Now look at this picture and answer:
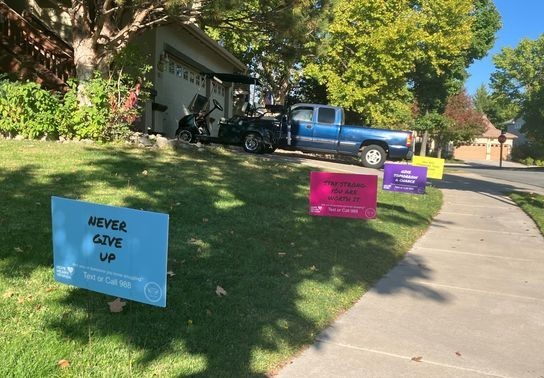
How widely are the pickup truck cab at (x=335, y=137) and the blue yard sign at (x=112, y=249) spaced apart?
1434 cm

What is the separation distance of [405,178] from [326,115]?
720 cm

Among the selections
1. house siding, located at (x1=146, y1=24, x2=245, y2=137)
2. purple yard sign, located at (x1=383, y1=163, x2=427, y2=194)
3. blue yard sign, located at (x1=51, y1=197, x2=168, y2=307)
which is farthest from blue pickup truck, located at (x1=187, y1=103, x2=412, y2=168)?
blue yard sign, located at (x1=51, y1=197, x2=168, y2=307)

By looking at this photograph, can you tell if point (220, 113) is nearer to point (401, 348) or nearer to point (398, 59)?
point (398, 59)

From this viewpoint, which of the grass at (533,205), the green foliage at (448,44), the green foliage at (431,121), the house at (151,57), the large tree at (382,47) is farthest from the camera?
the green foliage at (431,121)

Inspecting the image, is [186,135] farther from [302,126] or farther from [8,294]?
[8,294]

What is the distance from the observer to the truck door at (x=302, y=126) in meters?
17.8

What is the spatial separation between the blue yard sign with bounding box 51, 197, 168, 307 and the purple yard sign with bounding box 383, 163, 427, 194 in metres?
8.24

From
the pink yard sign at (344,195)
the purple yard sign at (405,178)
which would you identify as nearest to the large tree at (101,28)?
the purple yard sign at (405,178)

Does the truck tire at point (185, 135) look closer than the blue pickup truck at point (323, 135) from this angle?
Yes

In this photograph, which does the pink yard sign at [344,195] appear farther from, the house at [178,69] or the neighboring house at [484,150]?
the neighboring house at [484,150]

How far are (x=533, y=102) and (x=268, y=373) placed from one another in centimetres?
6140

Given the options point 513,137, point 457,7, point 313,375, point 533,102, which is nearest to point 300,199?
point 313,375

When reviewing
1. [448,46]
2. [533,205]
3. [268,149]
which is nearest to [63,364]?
[533,205]

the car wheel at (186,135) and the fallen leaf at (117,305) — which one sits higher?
the car wheel at (186,135)
